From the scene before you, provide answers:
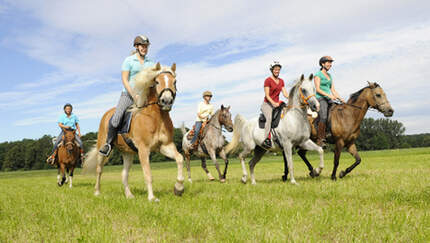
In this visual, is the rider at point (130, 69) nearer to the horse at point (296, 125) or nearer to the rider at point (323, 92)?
the horse at point (296, 125)

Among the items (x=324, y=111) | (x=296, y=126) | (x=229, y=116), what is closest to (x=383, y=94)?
(x=324, y=111)

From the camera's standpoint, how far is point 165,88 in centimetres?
591

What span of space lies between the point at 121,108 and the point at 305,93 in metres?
5.16

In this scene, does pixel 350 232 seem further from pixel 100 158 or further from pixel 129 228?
pixel 100 158

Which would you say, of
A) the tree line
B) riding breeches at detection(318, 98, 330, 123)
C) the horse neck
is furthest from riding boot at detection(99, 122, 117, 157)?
the tree line

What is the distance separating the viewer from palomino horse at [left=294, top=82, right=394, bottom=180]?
32.6 ft

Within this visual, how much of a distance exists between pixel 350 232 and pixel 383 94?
25.5 ft

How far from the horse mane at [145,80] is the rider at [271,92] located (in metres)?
3.92

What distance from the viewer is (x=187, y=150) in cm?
1416

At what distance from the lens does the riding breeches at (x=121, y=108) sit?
693 centimetres

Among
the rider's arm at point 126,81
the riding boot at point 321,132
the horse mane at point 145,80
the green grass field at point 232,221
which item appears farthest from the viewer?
the riding boot at point 321,132

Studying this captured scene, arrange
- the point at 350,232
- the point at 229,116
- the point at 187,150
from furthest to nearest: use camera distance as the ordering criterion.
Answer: the point at 187,150
the point at 229,116
the point at 350,232

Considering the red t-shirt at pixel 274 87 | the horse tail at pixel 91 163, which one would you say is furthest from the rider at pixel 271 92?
the horse tail at pixel 91 163

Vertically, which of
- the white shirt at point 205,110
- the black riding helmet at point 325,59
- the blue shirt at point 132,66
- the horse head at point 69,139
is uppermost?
the black riding helmet at point 325,59
